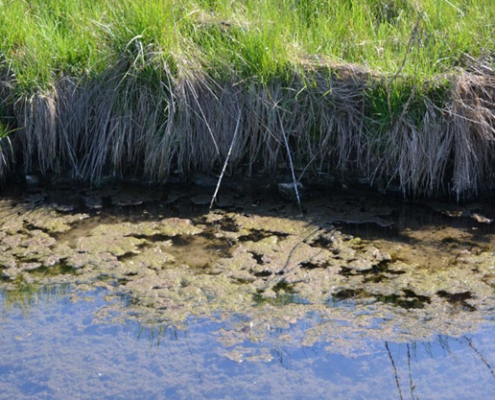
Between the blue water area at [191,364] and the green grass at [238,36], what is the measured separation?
4.72 ft

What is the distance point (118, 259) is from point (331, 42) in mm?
1576

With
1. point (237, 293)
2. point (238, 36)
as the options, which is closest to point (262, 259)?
point (237, 293)

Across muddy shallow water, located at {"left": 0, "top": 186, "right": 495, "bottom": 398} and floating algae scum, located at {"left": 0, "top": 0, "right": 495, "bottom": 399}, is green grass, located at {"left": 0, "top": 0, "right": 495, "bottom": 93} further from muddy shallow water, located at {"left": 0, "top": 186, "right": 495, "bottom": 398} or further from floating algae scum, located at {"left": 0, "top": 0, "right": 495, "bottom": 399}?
muddy shallow water, located at {"left": 0, "top": 186, "right": 495, "bottom": 398}

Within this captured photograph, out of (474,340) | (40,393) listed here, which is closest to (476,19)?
(474,340)

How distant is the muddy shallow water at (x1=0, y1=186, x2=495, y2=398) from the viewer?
2434 mm

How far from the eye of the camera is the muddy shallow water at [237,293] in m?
2.43

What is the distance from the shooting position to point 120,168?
149 inches

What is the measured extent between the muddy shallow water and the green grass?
2.02ft

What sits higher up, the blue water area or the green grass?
the green grass

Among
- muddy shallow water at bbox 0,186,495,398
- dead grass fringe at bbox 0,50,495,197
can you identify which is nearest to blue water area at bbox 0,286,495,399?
muddy shallow water at bbox 0,186,495,398

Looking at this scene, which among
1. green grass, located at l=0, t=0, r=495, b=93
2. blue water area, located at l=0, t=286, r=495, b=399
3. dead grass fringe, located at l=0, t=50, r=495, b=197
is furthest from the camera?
green grass, located at l=0, t=0, r=495, b=93

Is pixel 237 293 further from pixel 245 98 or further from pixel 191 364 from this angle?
pixel 245 98

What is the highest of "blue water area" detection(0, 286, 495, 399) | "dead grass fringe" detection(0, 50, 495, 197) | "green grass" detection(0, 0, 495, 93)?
"green grass" detection(0, 0, 495, 93)

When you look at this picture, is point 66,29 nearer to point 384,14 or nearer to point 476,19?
point 384,14
